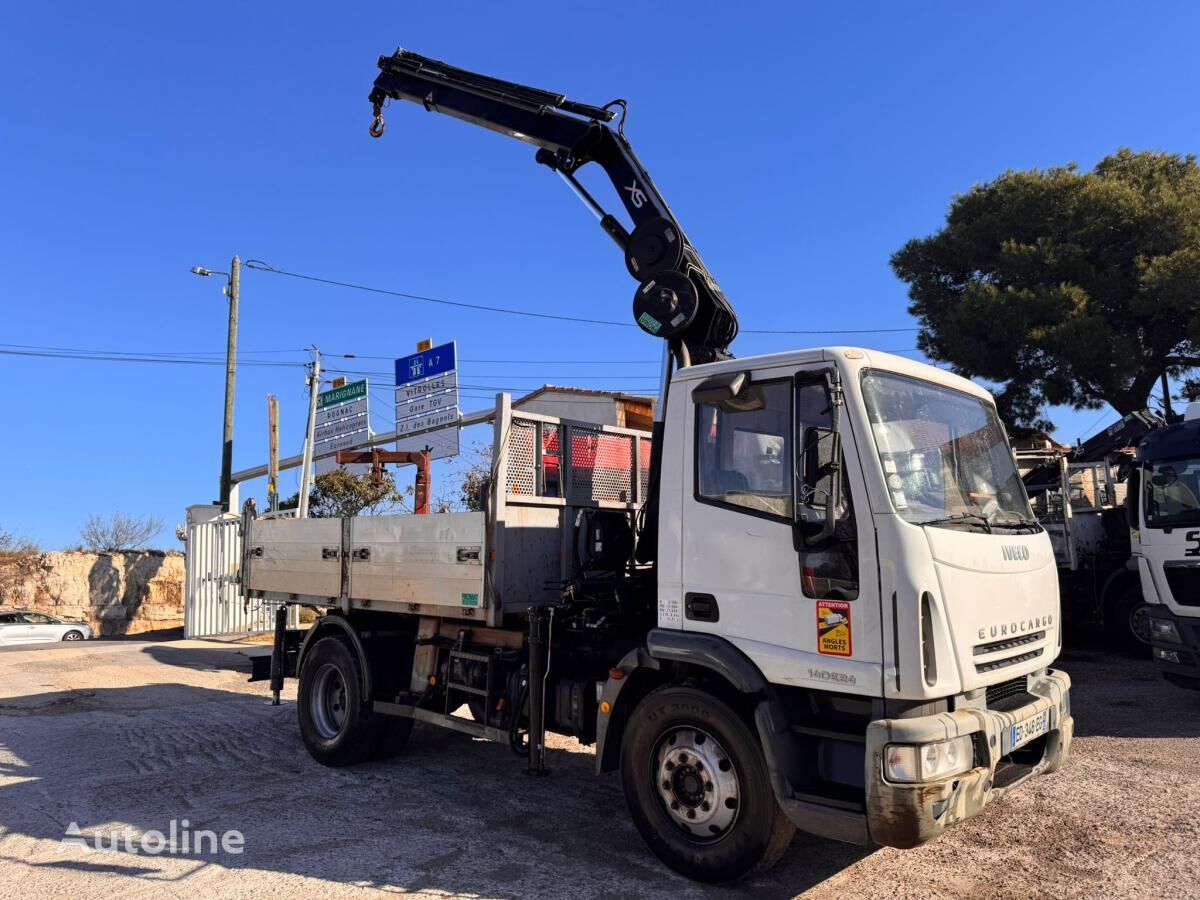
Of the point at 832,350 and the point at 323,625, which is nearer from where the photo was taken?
the point at 832,350

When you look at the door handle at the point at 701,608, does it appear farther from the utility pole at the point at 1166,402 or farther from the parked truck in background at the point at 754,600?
the utility pole at the point at 1166,402

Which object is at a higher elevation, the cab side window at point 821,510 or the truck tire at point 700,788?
the cab side window at point 821,510

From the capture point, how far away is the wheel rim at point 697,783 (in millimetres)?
4336

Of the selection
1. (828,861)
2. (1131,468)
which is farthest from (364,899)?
(1131,468)

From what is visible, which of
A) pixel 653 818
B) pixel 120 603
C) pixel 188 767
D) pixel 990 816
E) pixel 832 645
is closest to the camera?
pixel 832 645

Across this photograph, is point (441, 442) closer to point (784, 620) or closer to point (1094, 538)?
point (1094, 538)

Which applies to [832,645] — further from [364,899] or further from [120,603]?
[120,603]

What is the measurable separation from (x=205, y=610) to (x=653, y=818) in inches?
647

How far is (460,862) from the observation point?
15.6ft

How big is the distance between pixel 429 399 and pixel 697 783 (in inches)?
763

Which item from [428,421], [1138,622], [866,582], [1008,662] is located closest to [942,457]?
[866,582]

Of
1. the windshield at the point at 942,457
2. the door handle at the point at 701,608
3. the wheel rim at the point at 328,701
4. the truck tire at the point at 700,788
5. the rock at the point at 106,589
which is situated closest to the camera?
the windshield at the point at 942,457

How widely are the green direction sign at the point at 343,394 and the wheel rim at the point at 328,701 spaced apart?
61.2 feet

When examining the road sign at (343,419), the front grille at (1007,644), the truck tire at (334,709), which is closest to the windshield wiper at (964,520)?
the front grille at (1007,644)
